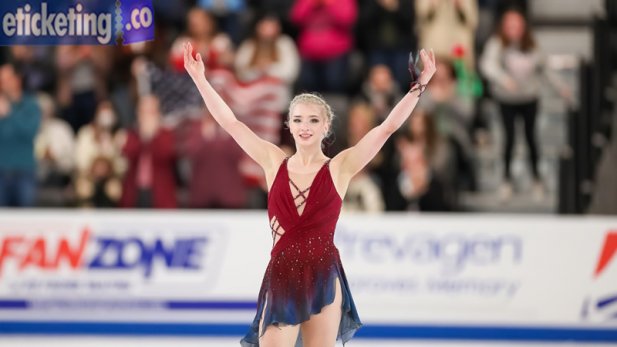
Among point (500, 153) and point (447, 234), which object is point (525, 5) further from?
point (447, 234)

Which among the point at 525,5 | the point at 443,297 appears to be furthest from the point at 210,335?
the point at 525,5

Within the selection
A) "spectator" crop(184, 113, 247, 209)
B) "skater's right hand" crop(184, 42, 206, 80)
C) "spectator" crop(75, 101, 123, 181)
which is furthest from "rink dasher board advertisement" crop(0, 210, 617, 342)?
"skater's right hand" crop(184, 42, 206, 80)

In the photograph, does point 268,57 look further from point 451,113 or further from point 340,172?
point 340,172

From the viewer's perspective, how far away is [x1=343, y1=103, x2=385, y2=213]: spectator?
1105 cm

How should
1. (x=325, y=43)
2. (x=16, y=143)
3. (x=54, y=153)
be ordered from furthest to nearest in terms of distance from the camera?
(x=325, y=43) → (x=54, y=153) → (x=16, y=143)

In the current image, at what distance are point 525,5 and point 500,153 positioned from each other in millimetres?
1980

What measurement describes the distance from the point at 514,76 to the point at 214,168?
3128 mm

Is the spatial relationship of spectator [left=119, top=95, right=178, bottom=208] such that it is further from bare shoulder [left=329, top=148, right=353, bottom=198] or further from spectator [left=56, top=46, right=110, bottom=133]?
bare shoulder [left=329, top=148, right=353, bottom=198]

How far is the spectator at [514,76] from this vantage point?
38.4ft

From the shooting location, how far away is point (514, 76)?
11.8 m

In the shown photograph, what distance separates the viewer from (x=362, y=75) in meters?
12.2

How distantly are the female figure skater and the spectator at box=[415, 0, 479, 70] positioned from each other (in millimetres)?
6692

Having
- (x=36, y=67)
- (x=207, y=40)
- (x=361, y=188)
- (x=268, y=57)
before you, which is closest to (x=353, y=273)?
(x=361, y=188)

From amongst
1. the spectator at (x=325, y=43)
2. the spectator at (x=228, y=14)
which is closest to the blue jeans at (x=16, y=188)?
the spectator at (x=228, y=14)
